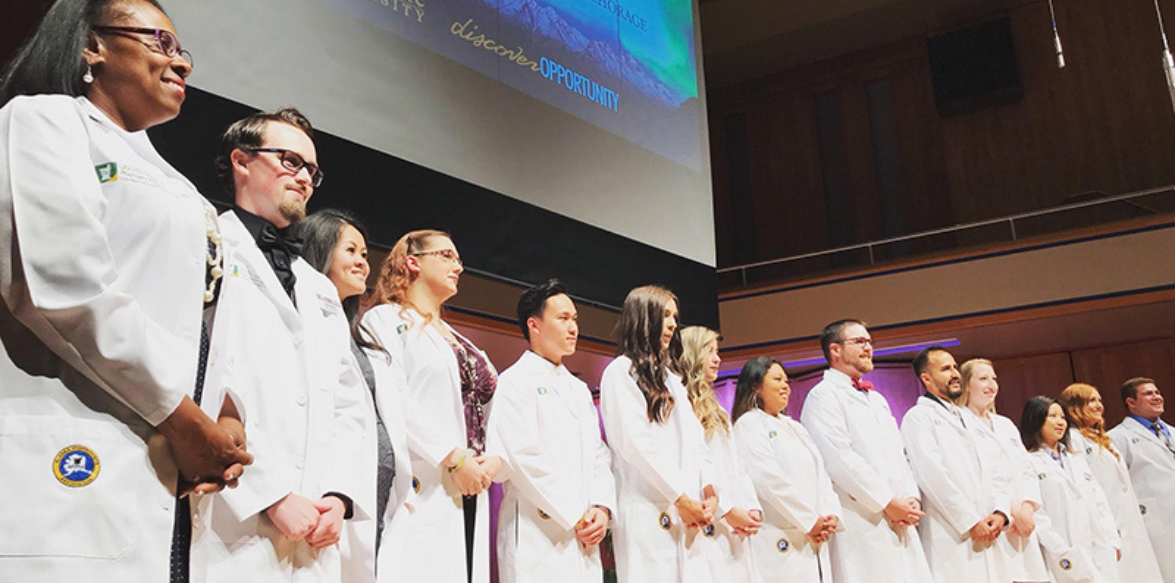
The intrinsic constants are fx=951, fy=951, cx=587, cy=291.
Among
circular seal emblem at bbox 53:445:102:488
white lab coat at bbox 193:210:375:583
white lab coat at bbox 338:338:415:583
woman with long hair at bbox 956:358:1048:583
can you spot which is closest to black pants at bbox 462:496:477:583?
white lab coat at bbox 338:338:415:583

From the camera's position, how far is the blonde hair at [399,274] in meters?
3.55

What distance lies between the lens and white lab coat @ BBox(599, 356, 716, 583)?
388cm

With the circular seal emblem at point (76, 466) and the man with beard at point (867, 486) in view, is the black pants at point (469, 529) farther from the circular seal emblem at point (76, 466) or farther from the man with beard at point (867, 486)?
the man with beard at point (867, 486)

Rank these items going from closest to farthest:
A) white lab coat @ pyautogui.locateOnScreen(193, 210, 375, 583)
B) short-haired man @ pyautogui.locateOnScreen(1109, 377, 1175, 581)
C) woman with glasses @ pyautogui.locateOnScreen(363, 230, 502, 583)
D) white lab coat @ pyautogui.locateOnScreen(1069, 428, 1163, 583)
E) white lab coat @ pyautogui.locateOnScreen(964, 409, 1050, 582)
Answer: white lab coat @ pyautogui.locateOnScreen(193, 210, 375, 583), woman with glasses @ pyautogui.locateOnScreen(363, 230, 502, 583), white lab coat @ pyautogui.locateOnScreen(964, 409, 1050, 582), white lab coat @ pyautogui.locateOnScreen(1069, 428, 1163, 583), short-haired man @ pyautogui.locateOnScreen(1109, 377, 1175, 581)

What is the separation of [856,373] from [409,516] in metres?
3.05

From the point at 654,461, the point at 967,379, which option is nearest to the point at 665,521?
the point at 654,461

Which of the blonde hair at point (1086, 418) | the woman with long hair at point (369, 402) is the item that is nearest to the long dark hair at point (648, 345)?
the woman with long hair at point (369, 402)

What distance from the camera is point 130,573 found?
137 centimetres

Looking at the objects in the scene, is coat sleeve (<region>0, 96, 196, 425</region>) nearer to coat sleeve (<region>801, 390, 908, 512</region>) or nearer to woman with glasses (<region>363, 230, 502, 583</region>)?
woman with glasses (<region>363, 230, 502, 583</region>)

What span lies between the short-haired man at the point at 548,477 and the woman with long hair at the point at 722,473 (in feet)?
2.21

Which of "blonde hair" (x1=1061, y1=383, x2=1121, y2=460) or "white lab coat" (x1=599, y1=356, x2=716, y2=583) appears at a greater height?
"blonde hair" (x1=1061, y1=383, x2=1121, y2=460)

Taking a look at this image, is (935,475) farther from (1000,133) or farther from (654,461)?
(1000,133)

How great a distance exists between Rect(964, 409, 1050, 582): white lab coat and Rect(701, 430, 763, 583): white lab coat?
1.51 m

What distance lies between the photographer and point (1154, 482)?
676cm
